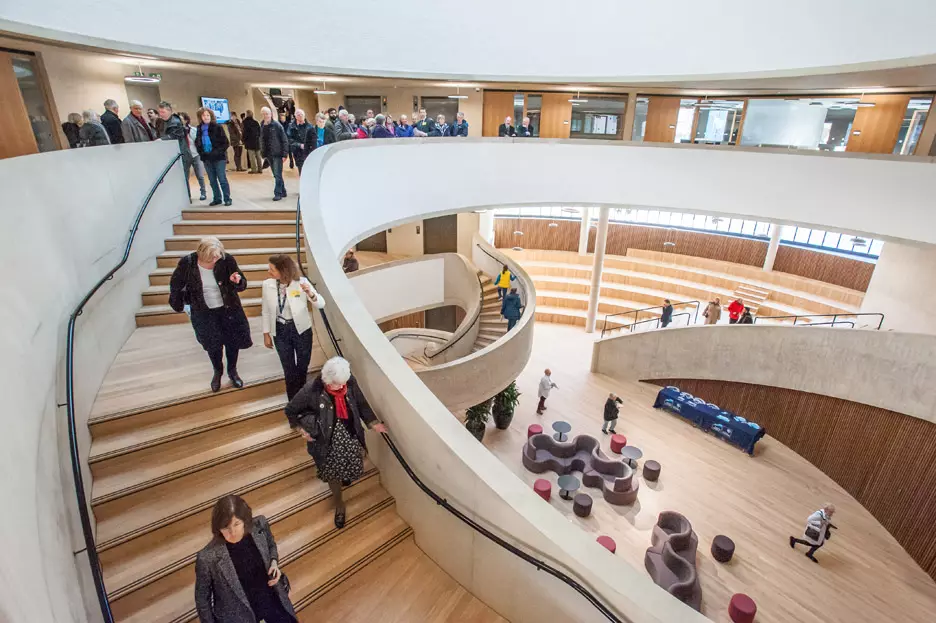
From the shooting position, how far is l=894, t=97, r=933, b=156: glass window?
1170 centimetres

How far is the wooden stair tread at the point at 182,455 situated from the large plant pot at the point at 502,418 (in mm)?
8146

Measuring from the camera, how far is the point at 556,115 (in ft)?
52.4

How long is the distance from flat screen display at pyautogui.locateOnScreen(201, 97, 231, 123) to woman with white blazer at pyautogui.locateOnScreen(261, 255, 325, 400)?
10986mm

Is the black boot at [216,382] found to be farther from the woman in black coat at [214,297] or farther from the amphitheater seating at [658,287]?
the amphitheater seating at [658,287]

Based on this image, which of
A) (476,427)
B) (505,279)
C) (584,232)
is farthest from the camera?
(584,232)

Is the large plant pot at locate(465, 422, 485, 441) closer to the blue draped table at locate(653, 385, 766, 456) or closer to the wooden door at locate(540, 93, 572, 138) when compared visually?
the blue draped table at locate(653, 385, 766, 456)

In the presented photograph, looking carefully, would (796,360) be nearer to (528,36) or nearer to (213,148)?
(528,36)

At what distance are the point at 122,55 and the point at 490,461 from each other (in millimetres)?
8885

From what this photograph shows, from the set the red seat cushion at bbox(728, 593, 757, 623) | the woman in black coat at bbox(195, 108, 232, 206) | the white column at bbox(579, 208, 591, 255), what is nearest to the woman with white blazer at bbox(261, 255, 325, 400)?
the woman in black coat at bbox(195, 108, 232, 206)

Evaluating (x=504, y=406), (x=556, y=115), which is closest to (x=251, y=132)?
(x=504, y=406)

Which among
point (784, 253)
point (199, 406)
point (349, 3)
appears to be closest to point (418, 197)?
point (349, 3)

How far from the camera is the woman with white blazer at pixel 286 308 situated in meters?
3.67

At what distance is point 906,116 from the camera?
12.0 m

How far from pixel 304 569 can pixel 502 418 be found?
8733mm
